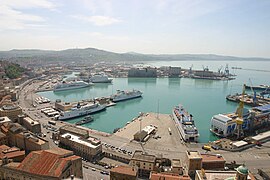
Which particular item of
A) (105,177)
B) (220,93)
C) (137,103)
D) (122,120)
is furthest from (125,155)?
(220,93)

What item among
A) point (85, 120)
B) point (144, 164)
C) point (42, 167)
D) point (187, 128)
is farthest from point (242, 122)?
point (42, 167)

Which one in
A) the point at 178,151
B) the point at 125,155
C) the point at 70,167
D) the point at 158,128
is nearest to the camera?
the point at 70,167

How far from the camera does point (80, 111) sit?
1299 inches

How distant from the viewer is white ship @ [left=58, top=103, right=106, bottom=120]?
30.9 m

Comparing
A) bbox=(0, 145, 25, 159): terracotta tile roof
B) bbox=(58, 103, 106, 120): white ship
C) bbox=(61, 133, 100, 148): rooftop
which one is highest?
bbox=(0, 145, 25, 159): terracotta tile roof

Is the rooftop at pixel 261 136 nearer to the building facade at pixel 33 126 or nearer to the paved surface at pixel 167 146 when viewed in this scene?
the paved surface at pixel 167 146

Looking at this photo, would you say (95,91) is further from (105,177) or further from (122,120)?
(105,177)

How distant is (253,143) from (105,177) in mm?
15903

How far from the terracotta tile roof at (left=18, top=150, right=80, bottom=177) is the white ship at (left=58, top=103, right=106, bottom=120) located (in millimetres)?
17596

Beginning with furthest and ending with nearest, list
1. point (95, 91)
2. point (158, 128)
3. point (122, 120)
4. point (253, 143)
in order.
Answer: point (95, 91)
point (122, 120)
point (158, 128)
point (253, 143)

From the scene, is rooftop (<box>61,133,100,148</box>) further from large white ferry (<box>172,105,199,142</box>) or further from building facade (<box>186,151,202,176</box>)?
large white ferry (<box>172,105,199,142</box>)

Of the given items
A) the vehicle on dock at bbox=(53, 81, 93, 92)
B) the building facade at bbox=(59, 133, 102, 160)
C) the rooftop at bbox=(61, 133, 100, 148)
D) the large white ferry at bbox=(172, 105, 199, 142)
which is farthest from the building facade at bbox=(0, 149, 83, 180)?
the vehicle on dock at bbox=(53, 81, 93, 92)

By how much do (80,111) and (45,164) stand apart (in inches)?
803

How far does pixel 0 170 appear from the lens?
13.7m
